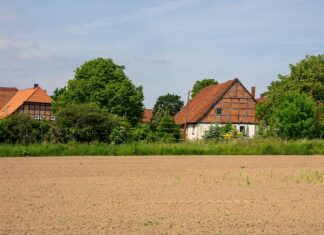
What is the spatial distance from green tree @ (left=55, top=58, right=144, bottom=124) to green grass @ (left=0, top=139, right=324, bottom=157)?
80.7 ft

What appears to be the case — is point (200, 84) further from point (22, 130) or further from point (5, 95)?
point (22, 130)

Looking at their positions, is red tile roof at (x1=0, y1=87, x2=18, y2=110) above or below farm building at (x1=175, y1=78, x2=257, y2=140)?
above

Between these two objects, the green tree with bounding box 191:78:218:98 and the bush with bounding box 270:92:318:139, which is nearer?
the bush with bounding box 270:92:318:139

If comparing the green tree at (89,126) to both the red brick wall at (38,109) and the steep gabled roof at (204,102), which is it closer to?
the steep gabled roof at (204,102)

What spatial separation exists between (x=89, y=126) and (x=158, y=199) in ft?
71.7

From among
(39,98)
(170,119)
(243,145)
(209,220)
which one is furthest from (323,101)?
(209,220)

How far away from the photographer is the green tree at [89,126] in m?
35.2

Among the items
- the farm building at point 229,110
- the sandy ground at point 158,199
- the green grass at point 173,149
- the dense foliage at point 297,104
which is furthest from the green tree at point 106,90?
the sandy ground at point 158,199

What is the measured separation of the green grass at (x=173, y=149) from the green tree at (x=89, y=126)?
9.08 ft

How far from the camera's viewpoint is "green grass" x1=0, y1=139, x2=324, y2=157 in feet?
98.2

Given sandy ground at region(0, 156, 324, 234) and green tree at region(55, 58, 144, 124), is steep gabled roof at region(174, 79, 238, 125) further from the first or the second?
sandy ground at region(0, 156, 324, 234)

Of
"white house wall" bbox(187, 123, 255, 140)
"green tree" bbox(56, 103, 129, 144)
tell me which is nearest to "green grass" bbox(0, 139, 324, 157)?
"green tree" bbox(56, 103, 129, 144)

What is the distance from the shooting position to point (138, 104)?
6006cm

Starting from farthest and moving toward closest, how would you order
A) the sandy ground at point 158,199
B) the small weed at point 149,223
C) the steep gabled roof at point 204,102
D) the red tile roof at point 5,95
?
1. the red tile roof at point 5,95
2. the steep gabled roof at point 204,102
3. the small weed at point 149,223
4. the sandy ground at point 158,199
